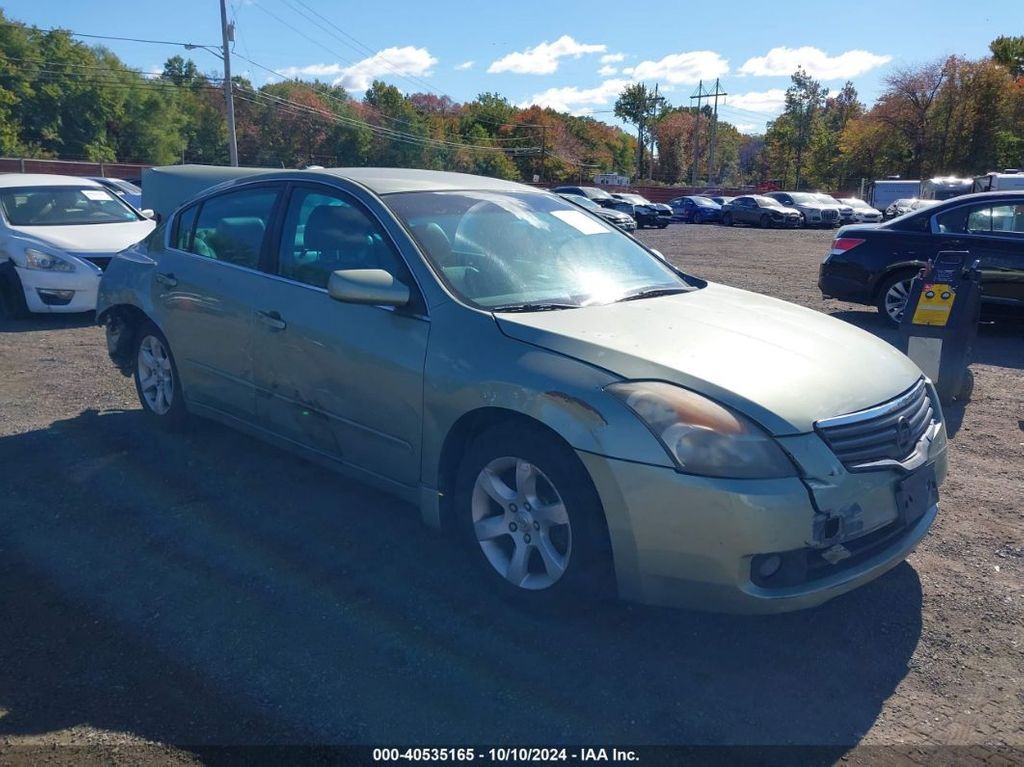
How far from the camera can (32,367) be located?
7.57 meters

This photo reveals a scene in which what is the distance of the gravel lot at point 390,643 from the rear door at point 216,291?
0.56 metres

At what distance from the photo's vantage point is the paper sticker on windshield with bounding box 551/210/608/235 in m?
4.65

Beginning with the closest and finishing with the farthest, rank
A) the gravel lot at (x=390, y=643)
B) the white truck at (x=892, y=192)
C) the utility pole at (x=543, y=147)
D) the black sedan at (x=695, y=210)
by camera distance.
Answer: the gravel lot at (x=390, y=643) < the white truck at (x=892, y=192) < the black sedan at (x=695, y=210) < the utility pole at (x=543, y=147)

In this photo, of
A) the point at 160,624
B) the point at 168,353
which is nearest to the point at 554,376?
the point at 160,624

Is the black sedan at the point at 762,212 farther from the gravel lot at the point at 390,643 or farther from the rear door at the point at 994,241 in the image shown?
the gravel lot at the point at 390,643

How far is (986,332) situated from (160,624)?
9.21m

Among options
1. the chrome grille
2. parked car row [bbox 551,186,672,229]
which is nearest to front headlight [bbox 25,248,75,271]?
the chrome grille

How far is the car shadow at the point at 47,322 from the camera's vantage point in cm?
929

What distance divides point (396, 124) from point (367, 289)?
77.1m

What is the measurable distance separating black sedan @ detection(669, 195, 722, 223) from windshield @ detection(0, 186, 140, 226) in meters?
36.2

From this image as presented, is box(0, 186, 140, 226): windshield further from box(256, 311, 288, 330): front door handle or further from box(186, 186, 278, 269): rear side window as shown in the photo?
box(256, 311, 288, 330): front door handle

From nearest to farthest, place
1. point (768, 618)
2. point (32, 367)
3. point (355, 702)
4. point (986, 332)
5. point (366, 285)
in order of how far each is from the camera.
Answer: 1. point (355, 702)
2. point (768, 618)
3. point (366, 285)
4. point (32, 367)
5. point (986, 332)

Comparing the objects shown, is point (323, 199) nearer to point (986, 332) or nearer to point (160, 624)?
point (160, 624)

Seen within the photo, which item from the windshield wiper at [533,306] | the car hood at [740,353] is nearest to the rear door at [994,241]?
the car hood at [740,353]
